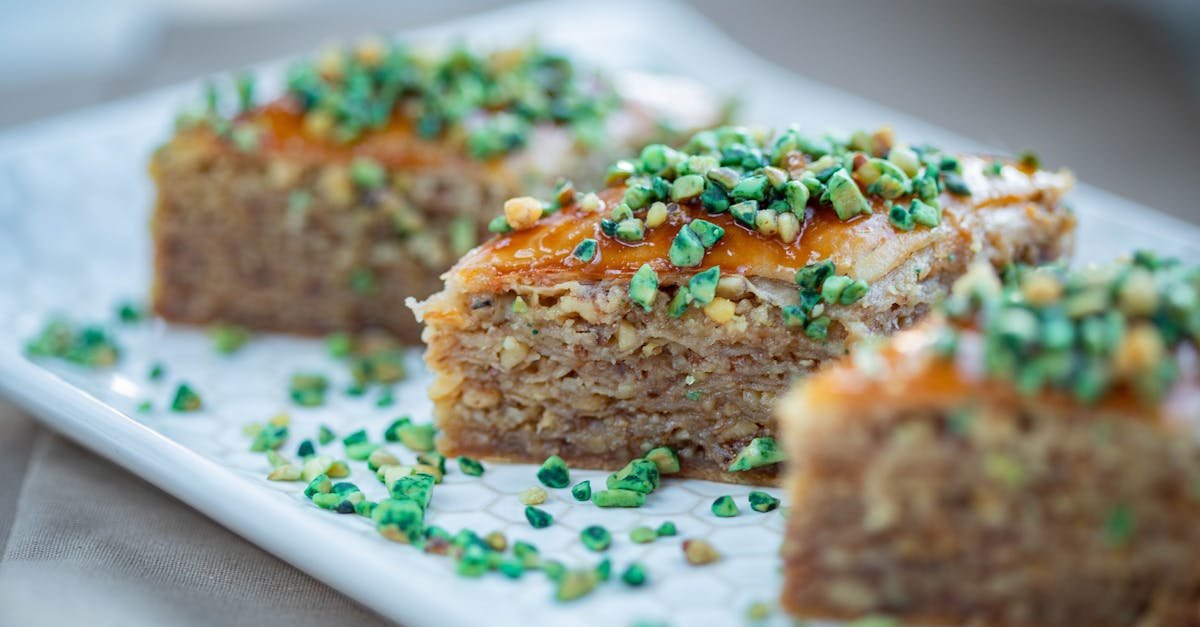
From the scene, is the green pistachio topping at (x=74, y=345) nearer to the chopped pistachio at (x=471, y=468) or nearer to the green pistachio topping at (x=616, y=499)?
the chopped pistachio at (x=471, y=468)

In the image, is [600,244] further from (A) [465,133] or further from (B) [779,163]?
(A) [465,133]

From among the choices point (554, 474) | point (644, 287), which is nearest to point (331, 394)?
point (554, 474)

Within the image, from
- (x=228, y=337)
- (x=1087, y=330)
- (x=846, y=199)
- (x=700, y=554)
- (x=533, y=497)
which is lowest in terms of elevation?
(x=228, y=337)

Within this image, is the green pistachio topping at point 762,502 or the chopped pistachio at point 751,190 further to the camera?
the chopped pistachio at point 751,190

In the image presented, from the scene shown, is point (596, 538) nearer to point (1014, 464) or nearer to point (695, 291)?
point (695, 291)

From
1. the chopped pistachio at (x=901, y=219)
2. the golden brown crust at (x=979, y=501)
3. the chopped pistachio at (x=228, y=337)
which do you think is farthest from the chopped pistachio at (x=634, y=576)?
the chopped pistachio at (x=228, y=337)

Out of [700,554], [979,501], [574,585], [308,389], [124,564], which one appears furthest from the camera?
[308,389]

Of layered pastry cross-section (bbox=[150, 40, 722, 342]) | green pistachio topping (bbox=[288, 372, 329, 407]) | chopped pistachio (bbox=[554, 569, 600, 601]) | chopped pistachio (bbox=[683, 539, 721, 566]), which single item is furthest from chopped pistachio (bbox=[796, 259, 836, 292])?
green pistachio topping (bbox=[288, 372, 329, 407])

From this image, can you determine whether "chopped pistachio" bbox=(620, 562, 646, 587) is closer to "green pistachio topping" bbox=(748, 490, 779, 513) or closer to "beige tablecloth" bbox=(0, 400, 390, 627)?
"green pistachio topping" bbox=(748, 490, 779, 513)
